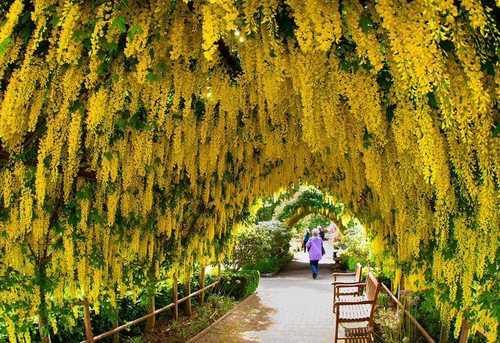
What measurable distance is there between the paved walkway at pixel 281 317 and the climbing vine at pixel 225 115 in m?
3.27

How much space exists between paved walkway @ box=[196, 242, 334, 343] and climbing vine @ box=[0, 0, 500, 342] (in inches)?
129

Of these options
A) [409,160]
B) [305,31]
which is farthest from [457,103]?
[409,160]

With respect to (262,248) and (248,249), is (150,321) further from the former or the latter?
(262,248)

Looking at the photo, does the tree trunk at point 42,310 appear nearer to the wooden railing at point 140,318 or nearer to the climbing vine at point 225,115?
the climbing vine at point 225,115

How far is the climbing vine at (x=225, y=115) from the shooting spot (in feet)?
5.80

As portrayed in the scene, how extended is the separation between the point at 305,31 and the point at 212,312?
8433 mm

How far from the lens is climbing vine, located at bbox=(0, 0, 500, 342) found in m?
1.77

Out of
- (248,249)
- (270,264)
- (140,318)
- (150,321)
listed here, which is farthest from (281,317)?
(270,264)

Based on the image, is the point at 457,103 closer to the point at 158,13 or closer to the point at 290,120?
the point at 158,13

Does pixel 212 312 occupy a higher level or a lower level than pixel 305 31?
lower

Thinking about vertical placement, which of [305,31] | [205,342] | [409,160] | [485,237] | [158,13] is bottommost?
[205,342]

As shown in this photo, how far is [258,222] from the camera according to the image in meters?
16.6

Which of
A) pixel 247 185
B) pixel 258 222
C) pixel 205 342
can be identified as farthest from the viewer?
pixel 258 222

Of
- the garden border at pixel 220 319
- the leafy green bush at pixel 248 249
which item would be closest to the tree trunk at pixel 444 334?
the garden border at pixel 220 319
